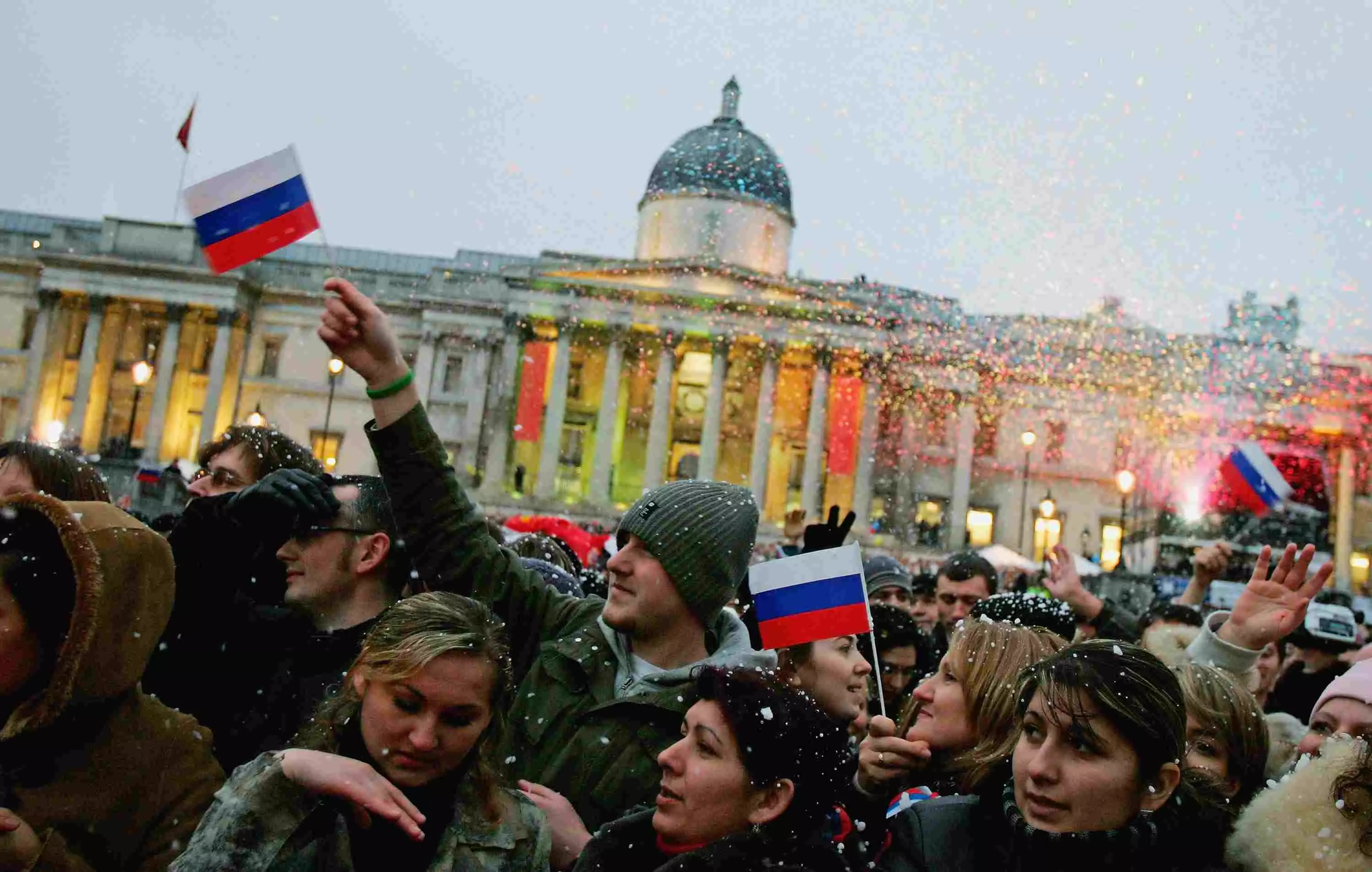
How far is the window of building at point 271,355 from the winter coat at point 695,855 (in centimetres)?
5081

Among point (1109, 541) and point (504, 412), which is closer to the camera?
point (504, 412)

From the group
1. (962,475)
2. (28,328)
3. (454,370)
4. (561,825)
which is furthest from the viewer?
(28,328)

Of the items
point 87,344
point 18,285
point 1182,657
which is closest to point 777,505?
point 87,344

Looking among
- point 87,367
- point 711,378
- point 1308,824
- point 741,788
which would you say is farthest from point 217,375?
point 1308,824

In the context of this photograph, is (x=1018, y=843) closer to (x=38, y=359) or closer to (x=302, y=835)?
(x=302, y=835)

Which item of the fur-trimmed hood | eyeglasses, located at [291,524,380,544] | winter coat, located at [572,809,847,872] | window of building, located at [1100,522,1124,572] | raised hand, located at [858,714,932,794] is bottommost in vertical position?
winter coat, located at [572,809,847,872]

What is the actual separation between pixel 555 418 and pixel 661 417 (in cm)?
426

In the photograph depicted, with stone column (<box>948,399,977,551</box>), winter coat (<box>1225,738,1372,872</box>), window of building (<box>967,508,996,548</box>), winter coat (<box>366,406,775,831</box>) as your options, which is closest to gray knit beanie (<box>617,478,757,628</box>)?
winter coat (<box>366,406,775,831</box>)

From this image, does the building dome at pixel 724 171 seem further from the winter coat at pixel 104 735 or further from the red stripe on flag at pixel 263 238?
the winter coat at pixel 104 735

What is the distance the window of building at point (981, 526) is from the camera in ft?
156

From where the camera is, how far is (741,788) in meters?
2.76

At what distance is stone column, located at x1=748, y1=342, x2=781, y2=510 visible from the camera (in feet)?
143

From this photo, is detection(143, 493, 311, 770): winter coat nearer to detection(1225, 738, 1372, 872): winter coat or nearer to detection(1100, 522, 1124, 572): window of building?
detection(1225, 738, 1372, 872): winter coat

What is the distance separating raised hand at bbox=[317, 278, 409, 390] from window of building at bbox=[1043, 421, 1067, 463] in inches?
1846
